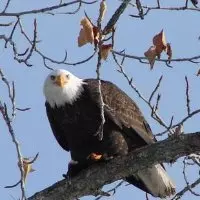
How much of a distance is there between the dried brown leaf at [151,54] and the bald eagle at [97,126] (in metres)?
1.60

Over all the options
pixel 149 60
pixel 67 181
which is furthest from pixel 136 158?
pixel 149 60

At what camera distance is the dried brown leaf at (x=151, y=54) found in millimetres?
4609

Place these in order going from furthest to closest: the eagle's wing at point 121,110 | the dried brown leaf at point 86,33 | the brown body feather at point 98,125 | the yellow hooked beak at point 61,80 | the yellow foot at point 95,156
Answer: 1. the yellow hooked beak at point 61,80
2. the eagle's wing at point 121,110
3. the brown body feather at point 98,125
4. the yellow foot at point 95,156
5. the dried brown leaf at point 86,33

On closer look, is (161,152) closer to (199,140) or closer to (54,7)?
(199,140)

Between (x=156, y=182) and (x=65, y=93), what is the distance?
119 cm

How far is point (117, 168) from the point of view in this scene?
5449 millimetres

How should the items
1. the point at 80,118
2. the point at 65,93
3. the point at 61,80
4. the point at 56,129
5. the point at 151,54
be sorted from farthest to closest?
the point at 61,80
the point at 56,129
the point at 65,93
the point at 80,118
the point at 151,54

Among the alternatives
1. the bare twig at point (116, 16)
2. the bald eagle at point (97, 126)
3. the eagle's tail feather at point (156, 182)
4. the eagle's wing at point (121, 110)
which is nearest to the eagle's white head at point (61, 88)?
the bald eagle at point (97, 126)

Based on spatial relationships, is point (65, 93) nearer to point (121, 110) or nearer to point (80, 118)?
point (80, 118)

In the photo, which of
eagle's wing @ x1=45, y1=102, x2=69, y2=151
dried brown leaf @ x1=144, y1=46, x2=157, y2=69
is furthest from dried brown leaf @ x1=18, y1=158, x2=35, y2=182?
eagle's wing @ x1=45, y1=102, x2=69, y2=151

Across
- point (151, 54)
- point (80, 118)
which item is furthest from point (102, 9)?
point (80, 118)

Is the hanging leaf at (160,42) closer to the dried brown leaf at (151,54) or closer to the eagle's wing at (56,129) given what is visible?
the dried brown leaf at (151,54)

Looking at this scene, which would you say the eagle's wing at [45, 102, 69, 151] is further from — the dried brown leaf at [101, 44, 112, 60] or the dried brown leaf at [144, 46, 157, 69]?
the dried brown leaf at [101, 44, 112, 60]

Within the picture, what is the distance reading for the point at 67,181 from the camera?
18.0ft
